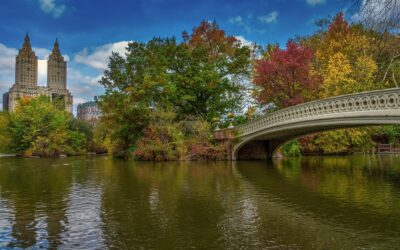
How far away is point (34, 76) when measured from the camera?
5487 inches

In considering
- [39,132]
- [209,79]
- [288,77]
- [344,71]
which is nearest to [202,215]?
[209,79]

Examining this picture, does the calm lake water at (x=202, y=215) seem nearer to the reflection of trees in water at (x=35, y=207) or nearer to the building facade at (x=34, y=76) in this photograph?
the reflection of trees in water at (x=35, y=207)

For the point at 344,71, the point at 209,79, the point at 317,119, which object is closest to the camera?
the point at 317,119

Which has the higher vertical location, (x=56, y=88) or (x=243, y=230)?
(x=56, y=88)

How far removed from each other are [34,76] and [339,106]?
476 ft

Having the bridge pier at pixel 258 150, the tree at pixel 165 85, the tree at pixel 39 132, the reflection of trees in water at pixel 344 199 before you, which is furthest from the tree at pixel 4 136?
the reflection of trees in water at pixel 344 199

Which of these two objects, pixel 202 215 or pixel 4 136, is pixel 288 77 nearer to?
pixel 202 215

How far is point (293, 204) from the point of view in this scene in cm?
982

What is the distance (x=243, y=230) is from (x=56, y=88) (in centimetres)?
14816

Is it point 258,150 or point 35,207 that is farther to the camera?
point 258,150

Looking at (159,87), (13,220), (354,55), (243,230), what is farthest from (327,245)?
(354,55)

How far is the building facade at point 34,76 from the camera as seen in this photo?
130550mm

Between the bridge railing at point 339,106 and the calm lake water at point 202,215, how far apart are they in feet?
10.1

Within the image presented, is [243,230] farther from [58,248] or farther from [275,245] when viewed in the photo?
[58,248]
